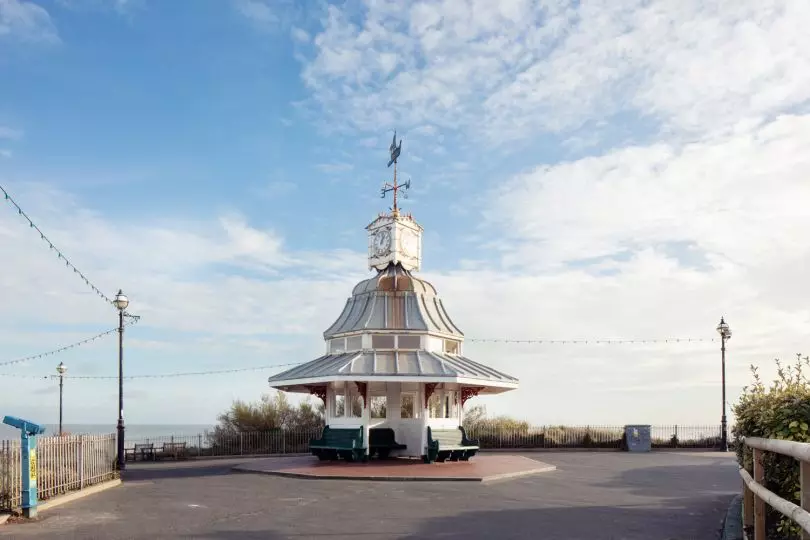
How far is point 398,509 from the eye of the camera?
13.7 meters

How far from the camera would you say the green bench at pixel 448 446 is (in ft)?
77.2

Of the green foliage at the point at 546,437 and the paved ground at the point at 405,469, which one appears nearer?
the paved ground at the point at 405,469

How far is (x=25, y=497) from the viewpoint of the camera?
13.2m

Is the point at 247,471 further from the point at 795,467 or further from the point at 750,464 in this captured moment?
the point at 795,467

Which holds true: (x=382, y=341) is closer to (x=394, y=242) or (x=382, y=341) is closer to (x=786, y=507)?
(x=394, y=242)

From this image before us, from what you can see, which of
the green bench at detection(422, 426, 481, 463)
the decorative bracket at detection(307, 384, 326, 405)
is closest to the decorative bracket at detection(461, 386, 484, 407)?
the green bench at detection(422, 426, 481, 463)

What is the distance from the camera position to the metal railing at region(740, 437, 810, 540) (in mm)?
5020

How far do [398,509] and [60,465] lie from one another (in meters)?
7.31

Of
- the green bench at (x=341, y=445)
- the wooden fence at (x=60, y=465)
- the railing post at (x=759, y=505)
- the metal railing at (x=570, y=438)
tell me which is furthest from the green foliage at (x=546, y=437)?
the railing post at (x=759, y=505)

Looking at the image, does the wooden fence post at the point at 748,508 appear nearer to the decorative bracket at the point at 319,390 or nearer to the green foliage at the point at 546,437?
the decorative bracket at the point at 319,390

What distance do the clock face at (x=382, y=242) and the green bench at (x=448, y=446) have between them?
705cm

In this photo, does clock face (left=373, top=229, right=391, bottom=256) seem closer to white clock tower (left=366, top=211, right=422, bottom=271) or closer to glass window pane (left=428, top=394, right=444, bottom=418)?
white clock tower (left=366, top=211, right=422, bottom=271)

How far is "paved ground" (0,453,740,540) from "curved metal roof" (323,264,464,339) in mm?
6972

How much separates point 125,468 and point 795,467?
2176cm
